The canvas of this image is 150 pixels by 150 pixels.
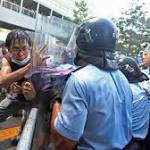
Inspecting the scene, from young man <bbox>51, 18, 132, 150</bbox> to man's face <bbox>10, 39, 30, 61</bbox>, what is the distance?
2.16m

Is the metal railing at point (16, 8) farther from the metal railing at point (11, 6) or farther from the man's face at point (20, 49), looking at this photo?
the man's face at point (20, 49)

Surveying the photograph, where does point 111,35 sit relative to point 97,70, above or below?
above

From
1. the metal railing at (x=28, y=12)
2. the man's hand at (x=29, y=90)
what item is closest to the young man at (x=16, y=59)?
the man's hand at (x=29, y=90)

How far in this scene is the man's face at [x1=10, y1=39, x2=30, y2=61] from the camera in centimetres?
492

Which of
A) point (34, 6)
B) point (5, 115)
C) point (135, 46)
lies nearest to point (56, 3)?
point (34, 6)

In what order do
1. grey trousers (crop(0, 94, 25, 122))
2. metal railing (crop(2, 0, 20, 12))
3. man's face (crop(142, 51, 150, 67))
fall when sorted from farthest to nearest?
metal railing (crop(2, 0, 20, 12)) → grey trousers (crop(0, 94, 25, 122)) → man's face (crop(142, 51, 150, 67))

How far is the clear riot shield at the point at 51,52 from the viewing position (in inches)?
124

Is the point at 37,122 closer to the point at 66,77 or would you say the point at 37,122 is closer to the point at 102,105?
the point at 66,77

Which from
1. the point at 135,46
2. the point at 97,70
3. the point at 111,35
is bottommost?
the point at 135,46

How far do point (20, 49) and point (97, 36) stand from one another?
2346 millimetres

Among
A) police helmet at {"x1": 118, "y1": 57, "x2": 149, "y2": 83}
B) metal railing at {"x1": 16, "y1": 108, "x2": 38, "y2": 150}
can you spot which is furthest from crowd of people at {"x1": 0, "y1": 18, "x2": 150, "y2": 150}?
police helmet at {"x1": 118, "y1": 57, "x2": 149, "y2": 83}

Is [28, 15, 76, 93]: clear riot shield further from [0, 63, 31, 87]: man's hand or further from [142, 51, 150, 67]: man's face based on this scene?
[142, 51, 150, 67]: man's face

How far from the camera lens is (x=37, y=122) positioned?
10.4 feet

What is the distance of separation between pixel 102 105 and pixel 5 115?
10.7 feet
